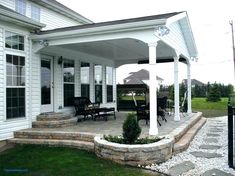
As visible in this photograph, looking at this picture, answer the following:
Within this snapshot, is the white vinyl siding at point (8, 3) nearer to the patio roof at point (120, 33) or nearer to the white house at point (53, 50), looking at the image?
the white house at point (53, 50)

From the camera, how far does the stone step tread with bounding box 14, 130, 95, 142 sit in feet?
22.2

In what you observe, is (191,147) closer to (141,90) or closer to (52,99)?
(52,99)

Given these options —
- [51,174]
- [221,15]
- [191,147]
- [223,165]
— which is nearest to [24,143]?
[51,174]

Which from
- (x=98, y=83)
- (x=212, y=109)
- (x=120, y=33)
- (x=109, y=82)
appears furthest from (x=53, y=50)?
(x=212, y=109)

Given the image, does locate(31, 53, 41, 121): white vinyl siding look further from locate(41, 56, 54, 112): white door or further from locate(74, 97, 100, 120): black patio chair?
locate(74, 97, 100, 120): black patio chair

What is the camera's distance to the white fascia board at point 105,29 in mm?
6627

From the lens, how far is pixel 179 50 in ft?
33.4

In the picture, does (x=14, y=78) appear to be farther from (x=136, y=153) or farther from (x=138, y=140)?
(x=136, y=153)

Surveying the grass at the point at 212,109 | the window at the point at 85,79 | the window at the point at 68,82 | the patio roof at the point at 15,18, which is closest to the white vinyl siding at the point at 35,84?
the patio roof at the point at 15,18

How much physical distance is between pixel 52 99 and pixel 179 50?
526 centimetres

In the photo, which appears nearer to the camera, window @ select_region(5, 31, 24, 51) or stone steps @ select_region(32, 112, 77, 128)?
window @ select_region(5, 31, 24, 51)

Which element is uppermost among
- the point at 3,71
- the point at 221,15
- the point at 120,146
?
the point at 221,15

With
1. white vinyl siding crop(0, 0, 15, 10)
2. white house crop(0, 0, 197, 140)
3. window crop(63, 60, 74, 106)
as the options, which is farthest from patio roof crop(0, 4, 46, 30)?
window crop(63, 60, 74, 106)

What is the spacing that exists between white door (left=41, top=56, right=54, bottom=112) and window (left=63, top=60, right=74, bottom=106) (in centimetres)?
87
